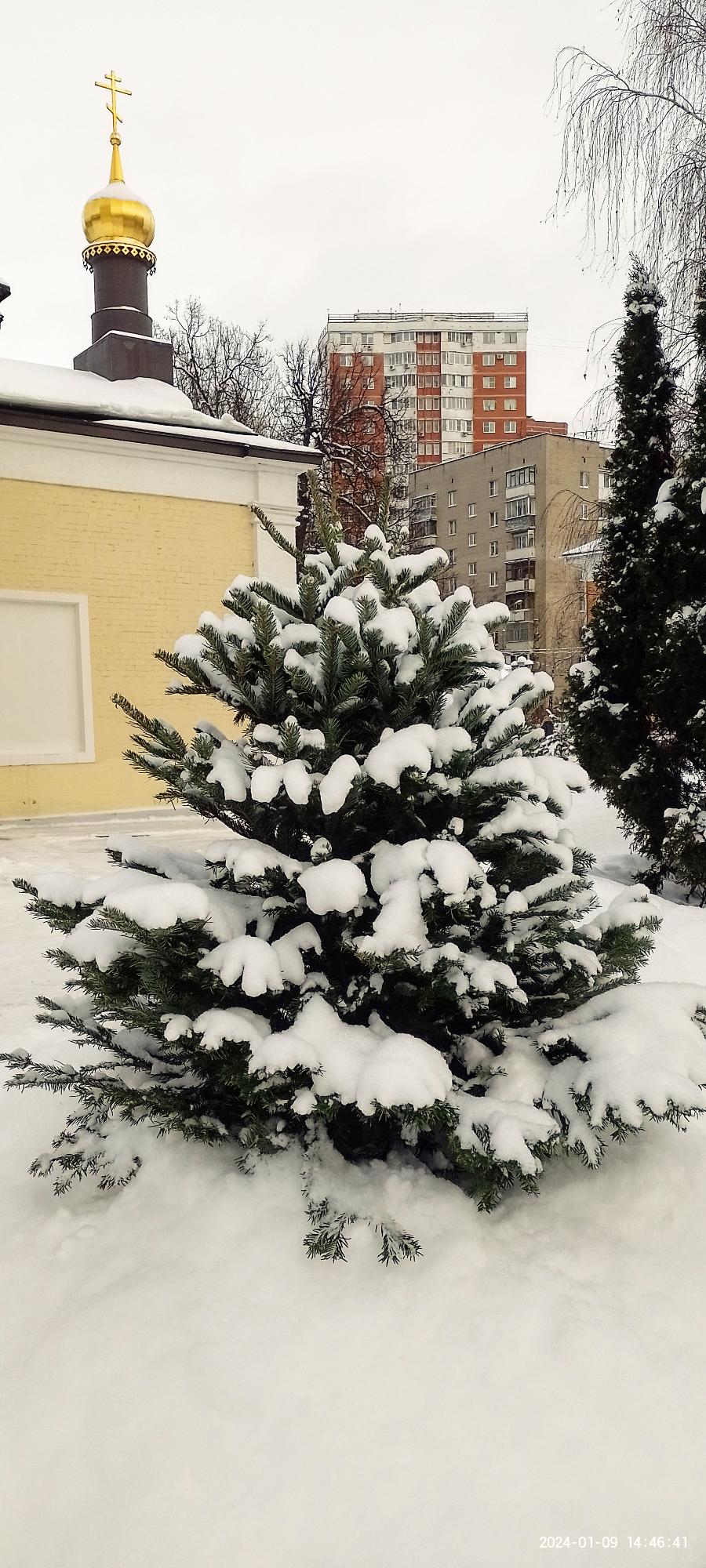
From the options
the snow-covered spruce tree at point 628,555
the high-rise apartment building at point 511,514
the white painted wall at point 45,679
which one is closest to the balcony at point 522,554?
the high-rise apartment building at point 511,514

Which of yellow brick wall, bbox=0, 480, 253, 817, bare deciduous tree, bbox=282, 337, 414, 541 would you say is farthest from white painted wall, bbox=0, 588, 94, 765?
bare deciduous tree, bbox=282, 337, 414, 541

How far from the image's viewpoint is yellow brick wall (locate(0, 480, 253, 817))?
32.7 feet

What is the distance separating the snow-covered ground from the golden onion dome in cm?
1414

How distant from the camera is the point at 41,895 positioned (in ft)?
7.11

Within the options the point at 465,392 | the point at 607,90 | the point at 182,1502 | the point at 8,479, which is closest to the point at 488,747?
the point at 182,1502

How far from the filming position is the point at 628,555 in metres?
7.48

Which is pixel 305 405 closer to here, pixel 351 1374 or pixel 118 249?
pixel 118 249

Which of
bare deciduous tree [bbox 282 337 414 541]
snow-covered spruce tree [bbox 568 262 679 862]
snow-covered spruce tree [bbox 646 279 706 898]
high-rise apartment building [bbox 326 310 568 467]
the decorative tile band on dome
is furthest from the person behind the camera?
high-rise apartment building [bbox 326 310 568 467]

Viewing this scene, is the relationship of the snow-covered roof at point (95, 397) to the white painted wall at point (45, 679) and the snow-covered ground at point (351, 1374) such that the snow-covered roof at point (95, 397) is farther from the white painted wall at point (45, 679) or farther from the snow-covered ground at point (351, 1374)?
the snow-covered ground at point (351, 1374)

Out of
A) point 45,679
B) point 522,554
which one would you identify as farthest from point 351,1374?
point 522,554

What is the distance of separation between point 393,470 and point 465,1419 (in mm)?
24724

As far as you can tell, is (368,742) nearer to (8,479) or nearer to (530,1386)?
(530,1386)

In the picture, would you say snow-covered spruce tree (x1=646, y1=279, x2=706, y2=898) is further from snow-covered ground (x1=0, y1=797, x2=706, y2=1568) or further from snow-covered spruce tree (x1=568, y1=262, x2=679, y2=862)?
snow-covered ground (x1=0, y1=797, x2=706, y2=1568)

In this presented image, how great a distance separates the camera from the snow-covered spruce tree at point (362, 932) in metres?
1.86
